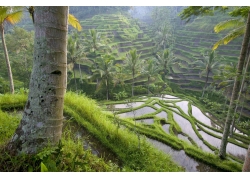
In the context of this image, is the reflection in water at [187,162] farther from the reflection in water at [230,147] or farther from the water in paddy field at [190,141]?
the reflection in water at [230,147]

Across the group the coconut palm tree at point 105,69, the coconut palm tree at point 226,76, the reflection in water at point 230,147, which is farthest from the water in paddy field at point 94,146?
the coconut palm tree at point 105,69

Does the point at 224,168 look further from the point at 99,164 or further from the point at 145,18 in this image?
the point at 145,18

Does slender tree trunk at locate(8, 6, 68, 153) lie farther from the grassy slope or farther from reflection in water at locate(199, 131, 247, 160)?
reflection in water at locate(199, 131, 247, 160)

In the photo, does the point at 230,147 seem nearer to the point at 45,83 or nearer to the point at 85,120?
the point at 85,120

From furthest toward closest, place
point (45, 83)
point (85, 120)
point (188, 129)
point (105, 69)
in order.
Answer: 1. point (105, 69)
2. point (188, 129)
3. point (85, 120)
4. point (45, 83)

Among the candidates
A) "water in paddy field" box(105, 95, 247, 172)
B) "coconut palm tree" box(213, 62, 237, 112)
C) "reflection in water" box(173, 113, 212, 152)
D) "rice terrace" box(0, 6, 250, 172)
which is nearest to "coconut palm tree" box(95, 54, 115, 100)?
"rice terrace" box(0, 6, 250, 172)

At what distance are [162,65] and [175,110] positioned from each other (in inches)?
487

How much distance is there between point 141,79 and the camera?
25531 mm

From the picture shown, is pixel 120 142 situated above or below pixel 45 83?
below

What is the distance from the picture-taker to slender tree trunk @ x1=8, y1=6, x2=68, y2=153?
1.63 meters

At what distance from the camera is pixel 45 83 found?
1.67 meters

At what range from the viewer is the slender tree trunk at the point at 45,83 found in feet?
5.33

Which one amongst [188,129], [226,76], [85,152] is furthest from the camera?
[188,129]

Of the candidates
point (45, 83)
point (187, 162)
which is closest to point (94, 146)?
point (45, 83)
